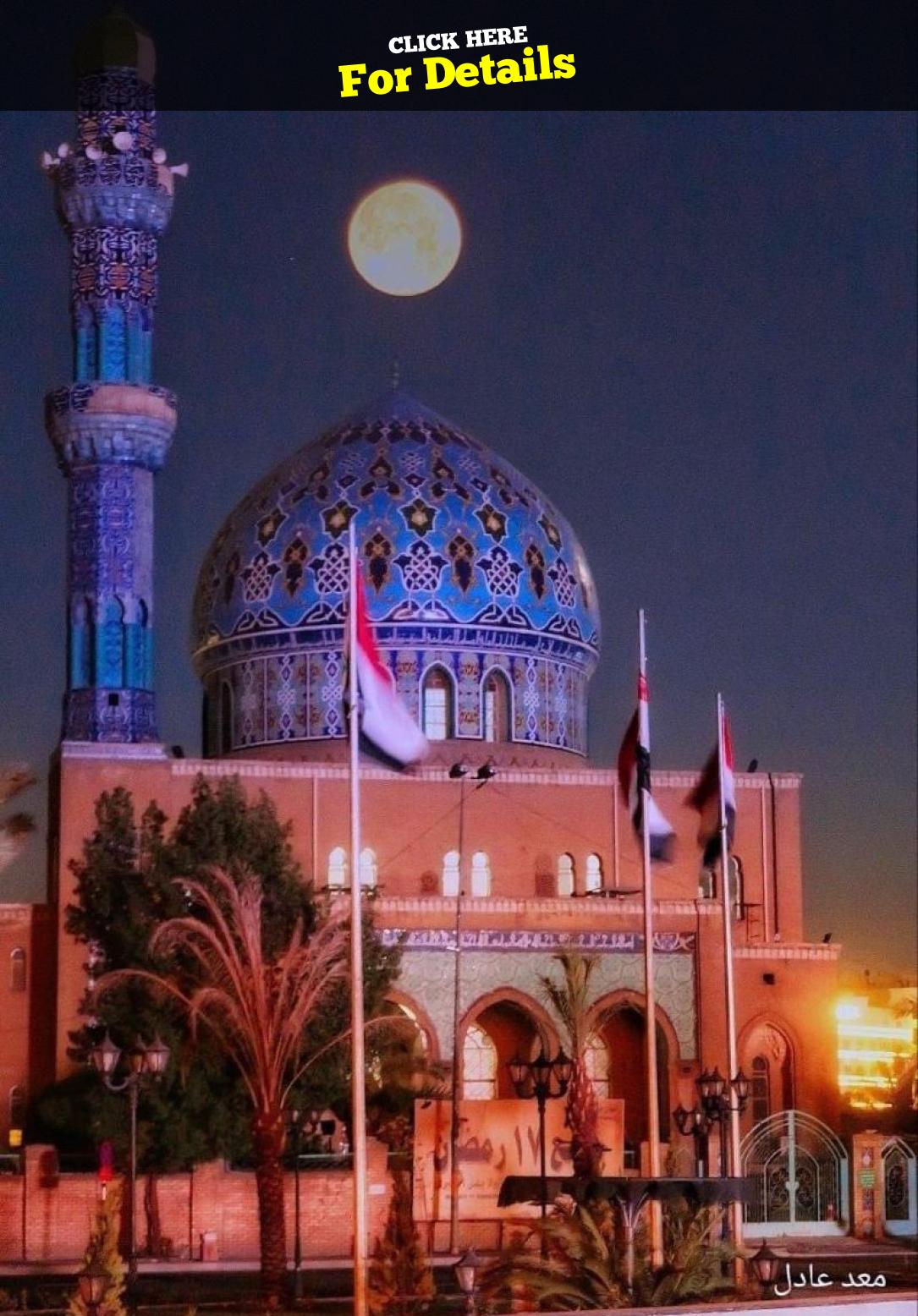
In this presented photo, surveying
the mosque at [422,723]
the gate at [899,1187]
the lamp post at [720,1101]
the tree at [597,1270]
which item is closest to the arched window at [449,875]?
the mosque at [422,723]

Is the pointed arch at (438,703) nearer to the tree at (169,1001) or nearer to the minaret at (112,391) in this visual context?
the minaret at (112,391)

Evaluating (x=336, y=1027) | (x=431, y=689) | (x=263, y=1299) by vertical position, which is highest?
(x=431, y=689)

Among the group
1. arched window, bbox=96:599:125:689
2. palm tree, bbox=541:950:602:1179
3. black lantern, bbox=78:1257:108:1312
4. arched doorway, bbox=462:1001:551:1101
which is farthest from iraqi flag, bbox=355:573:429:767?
arched window, bbox=96:599:125:689

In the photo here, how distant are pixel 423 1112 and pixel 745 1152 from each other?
427 centimetres

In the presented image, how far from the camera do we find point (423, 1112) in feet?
104

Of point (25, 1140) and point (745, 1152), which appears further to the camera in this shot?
point (25, 1140)

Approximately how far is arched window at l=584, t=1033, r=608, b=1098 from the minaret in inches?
286

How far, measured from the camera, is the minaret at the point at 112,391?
38.0m

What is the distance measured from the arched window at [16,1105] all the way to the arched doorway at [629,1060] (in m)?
7.76

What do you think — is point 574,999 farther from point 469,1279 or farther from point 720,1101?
point 469,1279
